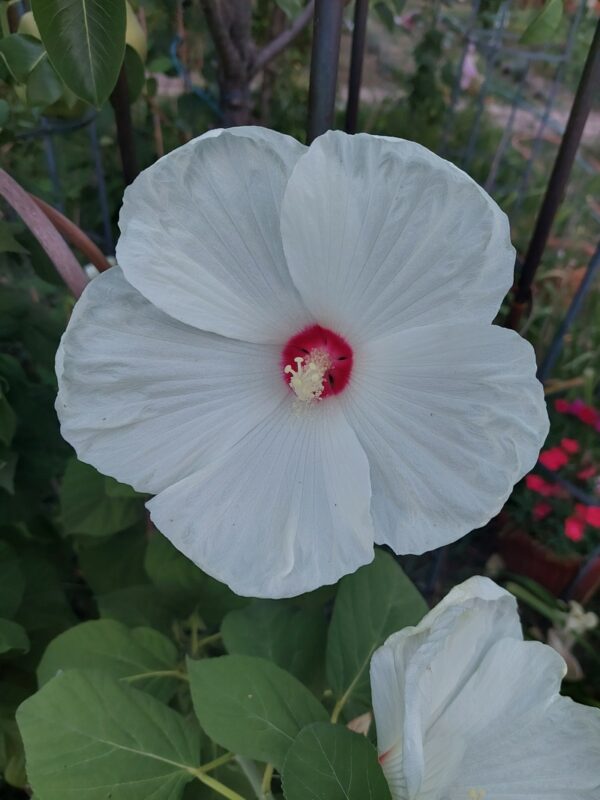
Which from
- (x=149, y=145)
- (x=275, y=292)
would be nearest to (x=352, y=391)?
(x=275, y=292)

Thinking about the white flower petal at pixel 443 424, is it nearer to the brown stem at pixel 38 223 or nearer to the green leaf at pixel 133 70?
the brown stem at pixel 38 223

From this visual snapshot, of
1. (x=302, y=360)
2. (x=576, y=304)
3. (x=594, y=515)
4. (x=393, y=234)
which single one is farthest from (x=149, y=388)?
(x=594, y=515)

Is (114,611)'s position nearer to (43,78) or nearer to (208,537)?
(208,537)

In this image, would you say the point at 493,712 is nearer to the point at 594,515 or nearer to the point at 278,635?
the point at 278,635

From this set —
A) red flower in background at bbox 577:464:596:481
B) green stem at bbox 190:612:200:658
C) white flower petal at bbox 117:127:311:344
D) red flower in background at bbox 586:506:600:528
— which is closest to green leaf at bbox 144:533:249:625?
green stem at bbox 190:612:200:658

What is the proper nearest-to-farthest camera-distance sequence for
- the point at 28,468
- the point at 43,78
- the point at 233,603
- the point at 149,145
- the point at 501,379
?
the point at 501,379
the point at 43,78
the point at 233,603
the point at 28,468
the point at 149,145

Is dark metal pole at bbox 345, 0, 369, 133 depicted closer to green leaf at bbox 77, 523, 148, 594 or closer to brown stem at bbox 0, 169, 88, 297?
brown stem at bbox 0, 169, 88, 297
